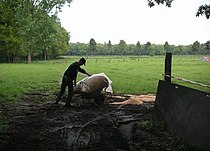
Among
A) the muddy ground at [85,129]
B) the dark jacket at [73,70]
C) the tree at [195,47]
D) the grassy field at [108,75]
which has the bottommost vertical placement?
the grassy field at [108,75]

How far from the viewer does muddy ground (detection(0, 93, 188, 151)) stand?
7.03 meters

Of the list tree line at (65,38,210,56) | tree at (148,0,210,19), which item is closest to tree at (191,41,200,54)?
tree line at (65,38,210,56)

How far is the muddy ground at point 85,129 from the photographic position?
23.1 ft

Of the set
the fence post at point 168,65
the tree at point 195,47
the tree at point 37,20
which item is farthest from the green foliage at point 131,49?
the fence post at point 168,65

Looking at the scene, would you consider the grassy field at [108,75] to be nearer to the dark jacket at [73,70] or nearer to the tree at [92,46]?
the dark jacket at [73,70]

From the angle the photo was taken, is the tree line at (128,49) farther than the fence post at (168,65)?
Yes

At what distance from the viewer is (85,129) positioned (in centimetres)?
838

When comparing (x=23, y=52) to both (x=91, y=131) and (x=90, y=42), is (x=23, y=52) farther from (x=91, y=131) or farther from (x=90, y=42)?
(x=90, y=42)

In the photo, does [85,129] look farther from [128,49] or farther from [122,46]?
[122,46]

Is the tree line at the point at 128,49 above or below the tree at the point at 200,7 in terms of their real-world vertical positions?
below

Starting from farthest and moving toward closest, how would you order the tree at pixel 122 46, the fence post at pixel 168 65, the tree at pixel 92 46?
the tree at pixel 122 46 → the tree at pixel 92 46 → the fence post at pixel 168 65

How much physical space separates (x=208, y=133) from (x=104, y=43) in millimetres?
168667

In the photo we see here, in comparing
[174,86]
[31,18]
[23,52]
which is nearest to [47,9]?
[31,18]

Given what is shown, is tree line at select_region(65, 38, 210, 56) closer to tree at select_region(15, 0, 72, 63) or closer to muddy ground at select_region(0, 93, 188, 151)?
tree at select_region(15, 0, 72, 63)
